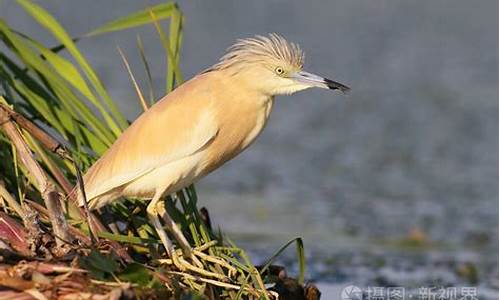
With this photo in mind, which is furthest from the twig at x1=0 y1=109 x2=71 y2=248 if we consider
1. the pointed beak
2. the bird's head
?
the pointed beak

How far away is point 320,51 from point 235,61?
21.3 ft

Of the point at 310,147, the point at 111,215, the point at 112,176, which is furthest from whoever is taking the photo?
the point at 310,147

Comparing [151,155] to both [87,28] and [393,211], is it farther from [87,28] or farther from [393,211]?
[87,28]

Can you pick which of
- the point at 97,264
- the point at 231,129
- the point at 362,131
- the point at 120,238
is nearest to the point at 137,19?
the point at 231,129

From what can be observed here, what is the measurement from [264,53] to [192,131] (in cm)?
42

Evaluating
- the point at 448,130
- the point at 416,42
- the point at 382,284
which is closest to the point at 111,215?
the point at 382,284

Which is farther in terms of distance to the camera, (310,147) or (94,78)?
(310,147)

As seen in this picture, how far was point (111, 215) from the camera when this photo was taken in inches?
185

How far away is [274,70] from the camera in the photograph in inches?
178

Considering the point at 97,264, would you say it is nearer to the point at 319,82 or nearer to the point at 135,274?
the point at 135,274

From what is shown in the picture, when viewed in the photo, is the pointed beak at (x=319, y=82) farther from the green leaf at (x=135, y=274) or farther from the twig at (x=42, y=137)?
the green leaf at (x=135, y=274)

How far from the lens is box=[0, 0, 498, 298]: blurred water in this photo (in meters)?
7.41

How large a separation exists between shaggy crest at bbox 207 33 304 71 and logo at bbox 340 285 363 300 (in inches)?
45.3

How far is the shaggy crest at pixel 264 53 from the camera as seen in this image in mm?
4531
